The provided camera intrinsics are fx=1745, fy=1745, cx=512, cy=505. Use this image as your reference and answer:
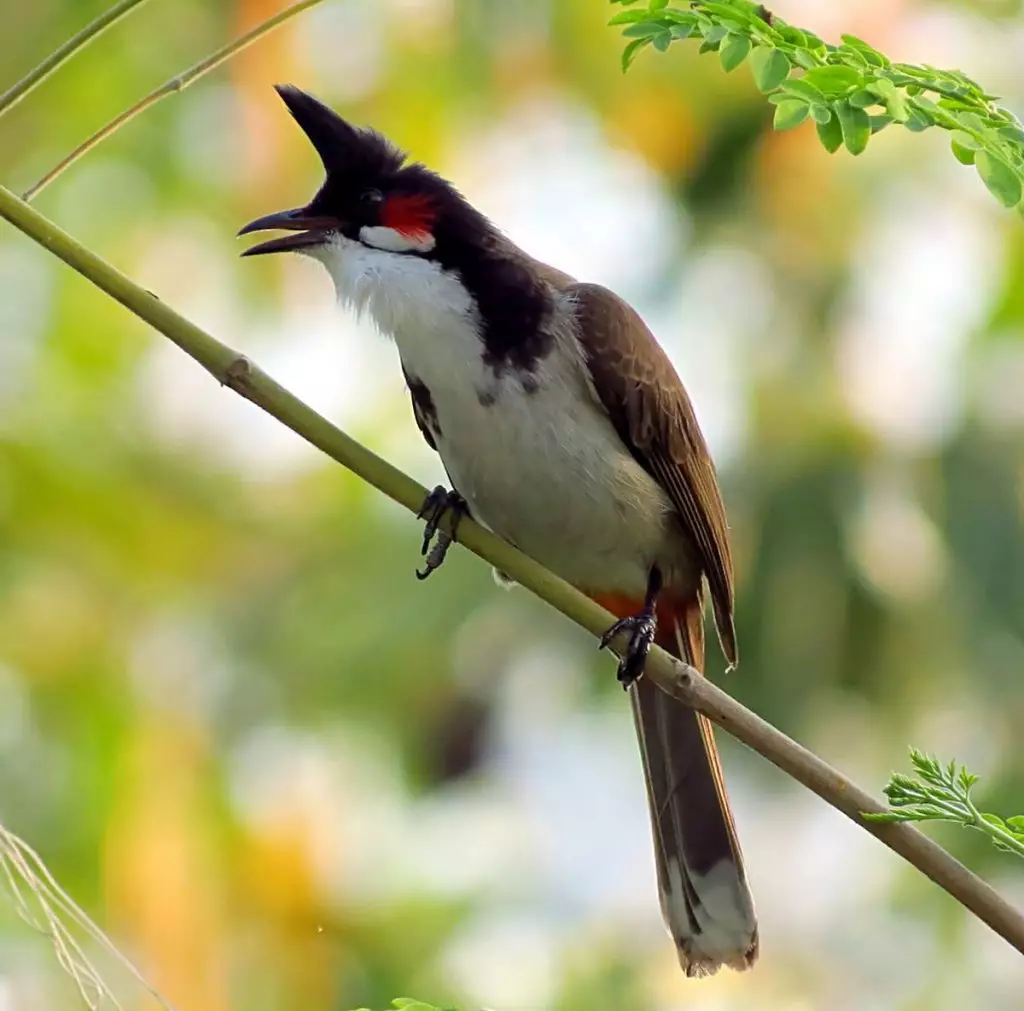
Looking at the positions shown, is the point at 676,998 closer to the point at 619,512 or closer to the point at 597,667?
the point at 597,667

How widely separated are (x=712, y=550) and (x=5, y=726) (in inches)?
171

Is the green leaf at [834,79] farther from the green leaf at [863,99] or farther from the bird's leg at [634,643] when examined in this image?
the bird's leg at [634,643]

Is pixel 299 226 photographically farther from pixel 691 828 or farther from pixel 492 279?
pixel 691 828

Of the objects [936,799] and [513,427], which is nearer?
[936,799]

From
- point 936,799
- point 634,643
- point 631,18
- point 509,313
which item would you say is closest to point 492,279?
point 509,313

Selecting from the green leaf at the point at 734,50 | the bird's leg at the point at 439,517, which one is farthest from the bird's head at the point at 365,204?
the green leaf at the point at 734,50

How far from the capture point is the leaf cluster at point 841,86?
5.49 ft

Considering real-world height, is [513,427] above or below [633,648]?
above

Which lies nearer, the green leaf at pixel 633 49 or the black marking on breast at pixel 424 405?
the green leaf at pixel 633 49

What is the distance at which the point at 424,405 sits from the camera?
277 cm

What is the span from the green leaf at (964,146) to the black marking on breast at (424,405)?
1.18 m

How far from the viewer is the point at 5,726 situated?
662 cm

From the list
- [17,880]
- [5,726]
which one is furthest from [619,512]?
[5,726]

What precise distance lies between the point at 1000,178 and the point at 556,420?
1.16m
